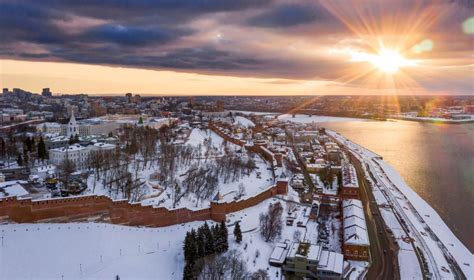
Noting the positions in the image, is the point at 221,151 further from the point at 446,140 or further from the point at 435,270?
the point at 446,140

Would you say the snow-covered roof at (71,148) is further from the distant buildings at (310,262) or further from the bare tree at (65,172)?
the distant buildings at (310,262)

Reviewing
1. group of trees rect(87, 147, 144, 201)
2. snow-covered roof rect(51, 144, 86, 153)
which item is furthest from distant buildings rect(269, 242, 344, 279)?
snow-covered roof rect(51, 144, 86, 153)

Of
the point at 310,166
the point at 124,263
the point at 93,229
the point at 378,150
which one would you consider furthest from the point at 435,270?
→ the point at 378,150

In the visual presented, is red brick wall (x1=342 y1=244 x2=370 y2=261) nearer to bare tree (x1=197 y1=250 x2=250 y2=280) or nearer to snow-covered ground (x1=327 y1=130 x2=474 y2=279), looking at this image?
snow-covered ground (x1=327 y1=130 x2=474 y2=279)

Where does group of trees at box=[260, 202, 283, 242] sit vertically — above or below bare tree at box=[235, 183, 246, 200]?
below

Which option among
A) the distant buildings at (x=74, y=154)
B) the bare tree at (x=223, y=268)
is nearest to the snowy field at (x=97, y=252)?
the bare tree at (x=223, y=268)

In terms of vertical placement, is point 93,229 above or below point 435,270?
above

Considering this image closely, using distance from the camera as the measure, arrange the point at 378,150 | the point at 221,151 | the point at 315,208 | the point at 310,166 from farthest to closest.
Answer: the point at 378,150, the point at 221,151, the point at 310,166, the point at 315,208
